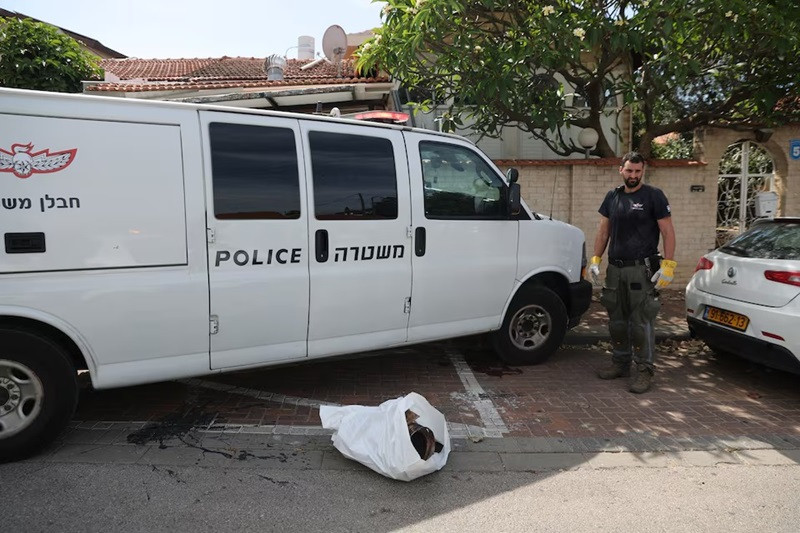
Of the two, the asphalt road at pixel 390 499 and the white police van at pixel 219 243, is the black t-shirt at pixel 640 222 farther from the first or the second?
the asphalt road at pixel 390 499

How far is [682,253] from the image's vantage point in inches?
359

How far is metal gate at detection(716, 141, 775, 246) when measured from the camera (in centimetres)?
983

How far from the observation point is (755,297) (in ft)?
15.4

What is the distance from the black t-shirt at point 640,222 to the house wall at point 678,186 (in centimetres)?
394

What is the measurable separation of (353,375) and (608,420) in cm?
221

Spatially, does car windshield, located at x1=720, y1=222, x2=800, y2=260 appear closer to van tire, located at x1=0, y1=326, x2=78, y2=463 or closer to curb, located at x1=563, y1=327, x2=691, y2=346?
curb, located at x1=563, y1=327, x2=691, y2=346

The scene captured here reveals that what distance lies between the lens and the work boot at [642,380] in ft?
15.8

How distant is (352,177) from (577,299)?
8.65 feet

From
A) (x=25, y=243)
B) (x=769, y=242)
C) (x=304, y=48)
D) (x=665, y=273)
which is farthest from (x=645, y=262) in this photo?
(x=304, y=48)

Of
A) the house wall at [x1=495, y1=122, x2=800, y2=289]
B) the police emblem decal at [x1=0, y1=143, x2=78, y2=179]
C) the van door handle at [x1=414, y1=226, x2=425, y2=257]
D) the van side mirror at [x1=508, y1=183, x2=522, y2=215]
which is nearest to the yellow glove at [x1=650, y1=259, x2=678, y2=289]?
the van side mirror at [x1=508, y1=183, x2=522, y2=215]

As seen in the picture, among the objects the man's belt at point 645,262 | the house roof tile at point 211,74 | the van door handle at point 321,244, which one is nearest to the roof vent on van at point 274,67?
the house roof tile at point 211,74

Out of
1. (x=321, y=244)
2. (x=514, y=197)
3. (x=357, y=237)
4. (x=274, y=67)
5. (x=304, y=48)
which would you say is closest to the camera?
(x=321, y=244)

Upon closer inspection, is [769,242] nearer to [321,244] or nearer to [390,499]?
[321,244]

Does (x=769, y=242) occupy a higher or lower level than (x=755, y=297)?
higher
